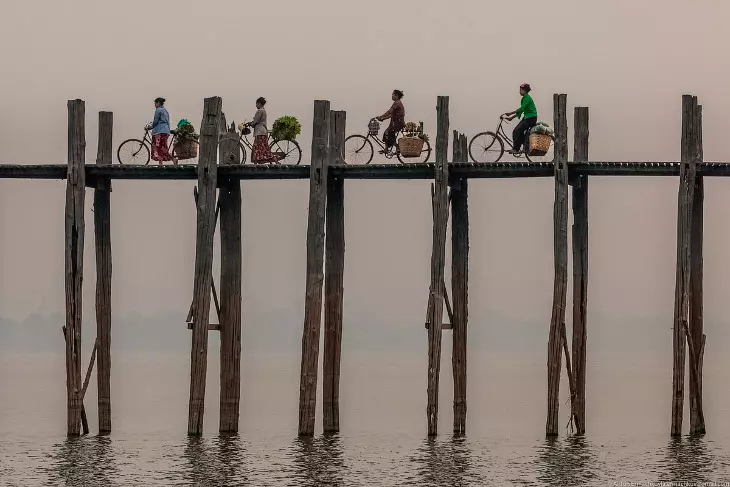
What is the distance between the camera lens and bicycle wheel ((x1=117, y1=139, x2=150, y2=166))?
114 ft

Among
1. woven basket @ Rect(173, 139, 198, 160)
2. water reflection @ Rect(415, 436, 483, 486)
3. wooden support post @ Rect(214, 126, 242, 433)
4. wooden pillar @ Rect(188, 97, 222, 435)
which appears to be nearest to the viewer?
water reflection @ Rect(415, 436, 483, 486)

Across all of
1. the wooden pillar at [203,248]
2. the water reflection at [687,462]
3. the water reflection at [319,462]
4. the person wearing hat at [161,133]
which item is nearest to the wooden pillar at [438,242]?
the water reflection at [319,462]

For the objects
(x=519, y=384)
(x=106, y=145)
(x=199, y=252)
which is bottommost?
(x=519, y=384)

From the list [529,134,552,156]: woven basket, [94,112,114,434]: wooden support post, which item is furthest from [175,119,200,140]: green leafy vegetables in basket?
[529,134,552,156]: woven basket

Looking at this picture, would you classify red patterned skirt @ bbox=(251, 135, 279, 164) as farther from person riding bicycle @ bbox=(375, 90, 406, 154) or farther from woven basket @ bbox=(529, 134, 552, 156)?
woven basket @ bbox=(529, 134, 552, 156)

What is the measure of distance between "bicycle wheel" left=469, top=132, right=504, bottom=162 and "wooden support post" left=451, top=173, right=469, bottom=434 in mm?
657

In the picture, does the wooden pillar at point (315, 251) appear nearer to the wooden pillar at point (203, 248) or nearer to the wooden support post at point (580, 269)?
the wooden pillar at point (203, 248)

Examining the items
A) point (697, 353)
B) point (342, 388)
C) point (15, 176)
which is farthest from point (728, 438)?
point (342, 388)

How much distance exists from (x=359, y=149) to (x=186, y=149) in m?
3.62

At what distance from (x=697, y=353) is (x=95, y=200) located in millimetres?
12686

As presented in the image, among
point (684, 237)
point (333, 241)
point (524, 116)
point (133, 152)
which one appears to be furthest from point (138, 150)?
point (684, 237)

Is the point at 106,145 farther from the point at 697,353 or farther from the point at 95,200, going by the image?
the point at 697,353

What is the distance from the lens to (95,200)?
114 ft

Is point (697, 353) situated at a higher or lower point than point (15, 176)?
lower
